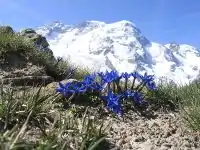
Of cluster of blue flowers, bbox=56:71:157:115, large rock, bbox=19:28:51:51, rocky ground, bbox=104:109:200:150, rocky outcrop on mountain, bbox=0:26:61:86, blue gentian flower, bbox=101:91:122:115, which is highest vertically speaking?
large rock, bbox=19:28:51:51

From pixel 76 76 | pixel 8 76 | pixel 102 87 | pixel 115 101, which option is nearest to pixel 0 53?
pixel 8 76

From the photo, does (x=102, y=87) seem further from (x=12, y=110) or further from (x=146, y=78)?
(x=12, y=110)

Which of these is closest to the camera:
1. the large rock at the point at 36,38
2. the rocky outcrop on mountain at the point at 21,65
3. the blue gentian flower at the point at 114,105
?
the blue gentian flower at the point at 114,105

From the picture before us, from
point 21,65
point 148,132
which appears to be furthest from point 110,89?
point 21,65

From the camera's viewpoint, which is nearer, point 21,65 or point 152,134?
point 152,134

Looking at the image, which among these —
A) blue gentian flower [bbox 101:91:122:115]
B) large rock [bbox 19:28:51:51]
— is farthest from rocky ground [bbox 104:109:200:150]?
large rock [bbox 19:28:51:51]

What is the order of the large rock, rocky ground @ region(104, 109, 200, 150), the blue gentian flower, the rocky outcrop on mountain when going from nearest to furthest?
rocky ground @ region(104, 109, 200, 150), the blue gentian flower, the rocky outcrop on mountain, the large rock

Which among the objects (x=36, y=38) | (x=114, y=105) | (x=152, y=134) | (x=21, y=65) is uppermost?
(x=36, y=38)

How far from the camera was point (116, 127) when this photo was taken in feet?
21.1

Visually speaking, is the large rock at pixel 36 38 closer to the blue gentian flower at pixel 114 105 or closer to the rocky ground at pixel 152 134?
the blue gentian flower at pixel 114 105

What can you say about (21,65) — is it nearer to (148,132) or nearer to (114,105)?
(114,105)

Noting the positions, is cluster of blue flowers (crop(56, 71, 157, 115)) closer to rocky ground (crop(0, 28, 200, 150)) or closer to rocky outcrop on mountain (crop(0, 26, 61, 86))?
rocky ground (crop(0, 28, 200, 150))

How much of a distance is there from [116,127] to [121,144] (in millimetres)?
788

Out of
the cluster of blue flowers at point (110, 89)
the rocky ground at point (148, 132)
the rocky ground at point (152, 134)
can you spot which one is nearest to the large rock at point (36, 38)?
the rocky ground at point (148, 132)
